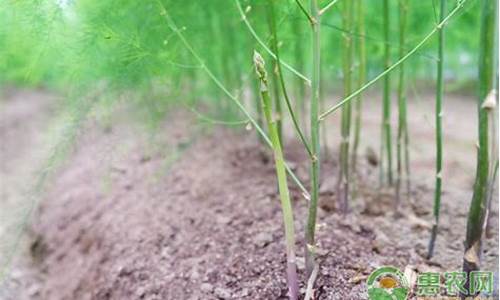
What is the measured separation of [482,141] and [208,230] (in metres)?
0.98

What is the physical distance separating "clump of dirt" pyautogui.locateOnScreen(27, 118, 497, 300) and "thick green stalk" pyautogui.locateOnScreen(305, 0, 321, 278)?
0.15 ft

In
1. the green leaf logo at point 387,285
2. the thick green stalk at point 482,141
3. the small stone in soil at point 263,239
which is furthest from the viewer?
the small stone in soil at point 263,239

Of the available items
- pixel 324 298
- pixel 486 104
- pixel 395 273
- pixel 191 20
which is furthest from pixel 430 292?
pixel 191 20

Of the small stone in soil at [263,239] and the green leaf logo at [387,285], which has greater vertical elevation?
the green leaf logo at [387,285]

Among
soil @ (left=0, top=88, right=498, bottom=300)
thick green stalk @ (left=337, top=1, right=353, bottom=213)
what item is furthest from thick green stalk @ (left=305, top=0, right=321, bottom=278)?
thick green stalk @ (left=337, top=1, right=353, bottom=213)

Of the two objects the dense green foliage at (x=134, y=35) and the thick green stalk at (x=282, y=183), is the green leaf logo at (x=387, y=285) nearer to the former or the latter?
the thick green stalk at (x=282, y=183)

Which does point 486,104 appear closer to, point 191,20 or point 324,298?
point 324,298

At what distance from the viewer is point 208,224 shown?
184 cm

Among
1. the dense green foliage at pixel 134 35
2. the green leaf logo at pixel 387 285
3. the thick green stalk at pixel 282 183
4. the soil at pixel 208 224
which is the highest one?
the dense green foliage at pixel 134 35

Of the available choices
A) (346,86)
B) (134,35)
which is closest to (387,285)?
(346,86)

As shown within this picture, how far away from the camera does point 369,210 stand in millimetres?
1872

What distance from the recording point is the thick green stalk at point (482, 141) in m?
1.03

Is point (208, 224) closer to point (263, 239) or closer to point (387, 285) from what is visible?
point (263, 239)

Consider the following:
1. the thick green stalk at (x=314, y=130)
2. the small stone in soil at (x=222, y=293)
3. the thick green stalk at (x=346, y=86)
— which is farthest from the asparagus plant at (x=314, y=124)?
the thick green stalk at (x=346, y=86)
